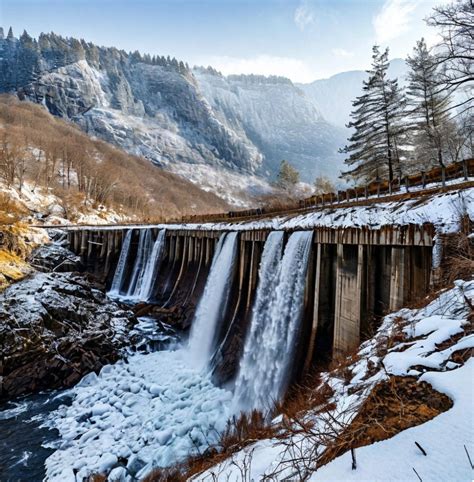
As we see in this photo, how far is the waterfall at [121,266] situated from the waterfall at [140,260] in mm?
986

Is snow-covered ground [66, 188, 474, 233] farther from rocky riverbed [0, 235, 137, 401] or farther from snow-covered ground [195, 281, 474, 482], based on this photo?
rocky riverbed [0, 235, 137, 401]

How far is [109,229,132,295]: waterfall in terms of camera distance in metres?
24.2

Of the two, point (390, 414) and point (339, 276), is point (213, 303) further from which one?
point (390, 414)

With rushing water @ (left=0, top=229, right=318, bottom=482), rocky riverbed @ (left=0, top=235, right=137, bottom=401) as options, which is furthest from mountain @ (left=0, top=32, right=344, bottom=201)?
rushing water @ (left=0, top=229, right=318, bottom=482)

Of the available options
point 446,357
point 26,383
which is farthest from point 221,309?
point 446,357

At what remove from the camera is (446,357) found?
9.90 ft

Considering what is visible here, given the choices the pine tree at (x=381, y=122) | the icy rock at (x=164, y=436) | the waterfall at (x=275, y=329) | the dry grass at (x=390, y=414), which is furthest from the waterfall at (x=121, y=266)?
the dry grass at (x=390, y=414)

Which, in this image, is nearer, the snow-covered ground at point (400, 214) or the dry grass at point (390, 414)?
the dry grass at point (390, 414)

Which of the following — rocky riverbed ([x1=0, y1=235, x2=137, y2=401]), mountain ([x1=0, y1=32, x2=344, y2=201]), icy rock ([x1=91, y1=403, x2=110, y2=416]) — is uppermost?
mountain ([x1=0, y1=32, x2=344, y2=201])

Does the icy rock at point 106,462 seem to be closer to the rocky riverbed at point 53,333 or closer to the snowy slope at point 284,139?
the rocky riverbed at point 53,333

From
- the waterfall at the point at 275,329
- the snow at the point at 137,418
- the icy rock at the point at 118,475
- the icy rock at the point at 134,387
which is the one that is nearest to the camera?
the icy rock at the point at 118,475

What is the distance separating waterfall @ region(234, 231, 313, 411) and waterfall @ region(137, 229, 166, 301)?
12.6m

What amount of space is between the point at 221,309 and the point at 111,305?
7086 mm

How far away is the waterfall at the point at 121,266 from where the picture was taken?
79.4ft
